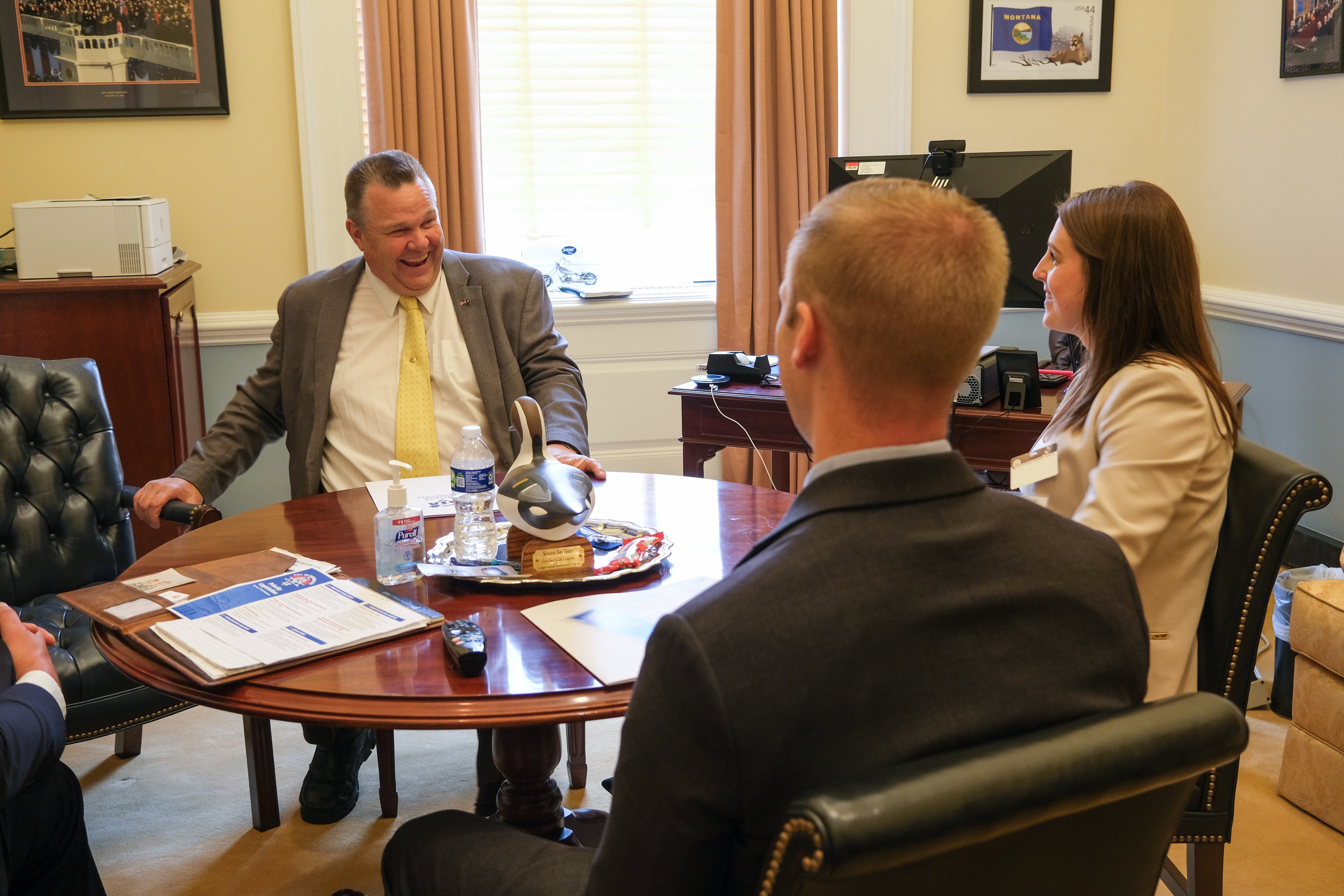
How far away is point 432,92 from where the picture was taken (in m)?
3.96

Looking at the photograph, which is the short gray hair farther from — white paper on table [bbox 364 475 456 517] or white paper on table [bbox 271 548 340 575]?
white paper on table [bbox 271 548 340 575]

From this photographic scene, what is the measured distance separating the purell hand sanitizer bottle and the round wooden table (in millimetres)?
33

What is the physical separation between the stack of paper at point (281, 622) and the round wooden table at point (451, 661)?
2cm

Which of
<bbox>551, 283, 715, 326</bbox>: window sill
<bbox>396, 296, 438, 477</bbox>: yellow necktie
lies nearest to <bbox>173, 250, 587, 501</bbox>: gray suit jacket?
<bbox>396, 296, 438, 477</bbox>: yellow necktie

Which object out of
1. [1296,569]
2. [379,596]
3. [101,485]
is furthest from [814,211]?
[1296,569]

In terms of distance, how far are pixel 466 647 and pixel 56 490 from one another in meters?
1.72

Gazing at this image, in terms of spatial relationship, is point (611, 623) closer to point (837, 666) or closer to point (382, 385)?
point (837, 666)

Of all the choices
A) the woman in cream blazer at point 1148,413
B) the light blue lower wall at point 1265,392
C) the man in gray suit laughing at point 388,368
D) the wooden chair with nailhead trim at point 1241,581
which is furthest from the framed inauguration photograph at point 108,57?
the wooden chair with nailhead trim at point 1241,581

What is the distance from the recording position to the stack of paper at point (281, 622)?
1472 mm

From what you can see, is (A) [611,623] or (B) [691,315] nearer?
(A) [611,623]

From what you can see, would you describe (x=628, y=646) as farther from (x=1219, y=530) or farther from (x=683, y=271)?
(x=683, y=271)

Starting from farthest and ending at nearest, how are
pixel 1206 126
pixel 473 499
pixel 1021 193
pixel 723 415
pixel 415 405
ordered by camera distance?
pixel 1206 126, pixel 723 415, pixel 1021 193, pixel 415 405, pixel 473 499

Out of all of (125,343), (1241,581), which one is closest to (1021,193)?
(1241,581)

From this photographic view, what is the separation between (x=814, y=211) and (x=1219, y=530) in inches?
44.4
